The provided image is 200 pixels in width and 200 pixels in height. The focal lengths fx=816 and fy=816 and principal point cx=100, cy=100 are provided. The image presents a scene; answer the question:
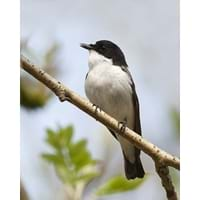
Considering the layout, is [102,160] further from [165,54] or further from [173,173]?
[165,54]

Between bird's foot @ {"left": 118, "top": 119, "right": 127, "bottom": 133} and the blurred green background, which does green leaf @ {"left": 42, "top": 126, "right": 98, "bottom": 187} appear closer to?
the blurred green background

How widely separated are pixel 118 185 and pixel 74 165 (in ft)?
0.48

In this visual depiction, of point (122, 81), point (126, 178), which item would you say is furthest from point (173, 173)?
point (122, 81)

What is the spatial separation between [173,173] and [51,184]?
13.9 inches

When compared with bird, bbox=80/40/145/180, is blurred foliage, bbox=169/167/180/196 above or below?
below

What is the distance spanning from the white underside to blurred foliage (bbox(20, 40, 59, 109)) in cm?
11

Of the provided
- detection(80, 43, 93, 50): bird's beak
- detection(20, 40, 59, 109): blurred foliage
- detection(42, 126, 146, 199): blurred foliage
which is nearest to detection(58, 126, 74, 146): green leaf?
detection(42, 126, 146, 199): blurred foliage

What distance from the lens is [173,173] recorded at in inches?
92.6

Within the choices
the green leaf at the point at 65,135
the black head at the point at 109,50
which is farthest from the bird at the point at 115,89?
the green leaf at the point at 65,135

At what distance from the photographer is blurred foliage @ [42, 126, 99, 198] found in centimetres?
228
